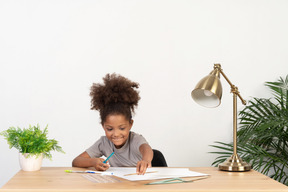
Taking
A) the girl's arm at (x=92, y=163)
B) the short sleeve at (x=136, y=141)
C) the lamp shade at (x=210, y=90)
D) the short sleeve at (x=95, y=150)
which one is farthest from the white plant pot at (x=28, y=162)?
the lamp shade at (x=210, y=90)

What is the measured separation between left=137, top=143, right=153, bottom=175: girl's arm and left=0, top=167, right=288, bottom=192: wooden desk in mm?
138

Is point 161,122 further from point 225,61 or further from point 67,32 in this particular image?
point 67,32

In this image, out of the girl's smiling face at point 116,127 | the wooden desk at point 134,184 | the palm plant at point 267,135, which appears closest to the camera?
the wooden desk at point 134,184

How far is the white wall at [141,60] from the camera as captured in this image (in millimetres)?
3756

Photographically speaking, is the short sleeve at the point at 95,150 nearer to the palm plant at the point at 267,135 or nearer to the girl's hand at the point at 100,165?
the girl's hand at the point at 100,165

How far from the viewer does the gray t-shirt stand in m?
2.41

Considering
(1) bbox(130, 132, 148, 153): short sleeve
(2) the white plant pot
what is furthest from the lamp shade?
(2) the white plant pot

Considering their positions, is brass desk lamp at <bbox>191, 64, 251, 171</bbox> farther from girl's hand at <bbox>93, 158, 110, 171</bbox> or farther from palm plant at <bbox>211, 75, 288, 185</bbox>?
palm plant at <bbox>211, 75, 288, 185</bbox>

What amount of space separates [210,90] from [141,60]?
2.00 metres

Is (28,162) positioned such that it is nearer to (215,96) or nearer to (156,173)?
(156,173)

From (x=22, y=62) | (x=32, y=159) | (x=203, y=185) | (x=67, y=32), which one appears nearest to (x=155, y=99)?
(x=67, y=32)

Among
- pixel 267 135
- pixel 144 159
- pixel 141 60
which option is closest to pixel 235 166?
pixel 144 159

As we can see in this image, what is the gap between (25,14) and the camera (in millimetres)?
3773

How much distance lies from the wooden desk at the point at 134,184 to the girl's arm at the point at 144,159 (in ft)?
0.45
